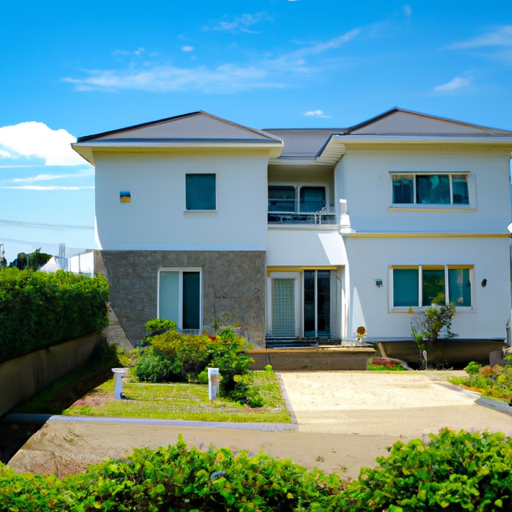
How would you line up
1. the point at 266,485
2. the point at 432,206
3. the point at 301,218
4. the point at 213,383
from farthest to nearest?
the point at 301,218 < the point at 432,206 < the point at 213,383 < the point at 266,485

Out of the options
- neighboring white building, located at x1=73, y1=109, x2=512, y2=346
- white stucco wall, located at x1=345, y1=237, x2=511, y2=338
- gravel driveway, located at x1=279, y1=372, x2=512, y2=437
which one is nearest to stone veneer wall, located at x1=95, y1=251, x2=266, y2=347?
neighboring white building, located at x1=73, y1=109, x2=512, y2=346

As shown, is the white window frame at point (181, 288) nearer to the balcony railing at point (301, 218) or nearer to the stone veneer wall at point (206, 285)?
the stone veneer wall at point (206, 285)

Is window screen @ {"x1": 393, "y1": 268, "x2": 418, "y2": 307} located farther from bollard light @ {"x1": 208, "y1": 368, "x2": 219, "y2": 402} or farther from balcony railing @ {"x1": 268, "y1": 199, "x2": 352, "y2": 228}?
bollard light @ {"x1": 208, "y1": 368, "x2": 219, "y2": 402}

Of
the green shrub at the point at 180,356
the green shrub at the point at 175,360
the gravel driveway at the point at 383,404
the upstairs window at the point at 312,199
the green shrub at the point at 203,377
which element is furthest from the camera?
the upstairs window at the point at 312,199

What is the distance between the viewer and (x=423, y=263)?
17188 mm

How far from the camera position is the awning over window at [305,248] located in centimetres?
1734

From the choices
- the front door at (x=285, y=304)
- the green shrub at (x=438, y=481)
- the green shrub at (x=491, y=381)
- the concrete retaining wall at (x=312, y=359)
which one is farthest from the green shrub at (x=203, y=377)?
the green shrub at (x=438, y=481)

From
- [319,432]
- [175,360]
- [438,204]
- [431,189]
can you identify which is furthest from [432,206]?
[319,432]

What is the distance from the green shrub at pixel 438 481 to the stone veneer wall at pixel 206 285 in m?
11.8

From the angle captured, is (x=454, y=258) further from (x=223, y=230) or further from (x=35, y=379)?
(x=35, y=379)

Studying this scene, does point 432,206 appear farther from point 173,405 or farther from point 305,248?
point 173,405

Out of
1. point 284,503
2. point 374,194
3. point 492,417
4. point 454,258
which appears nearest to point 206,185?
point 374,194

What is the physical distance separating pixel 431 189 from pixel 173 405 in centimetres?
1056

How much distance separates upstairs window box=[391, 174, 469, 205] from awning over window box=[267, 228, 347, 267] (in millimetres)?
2152
